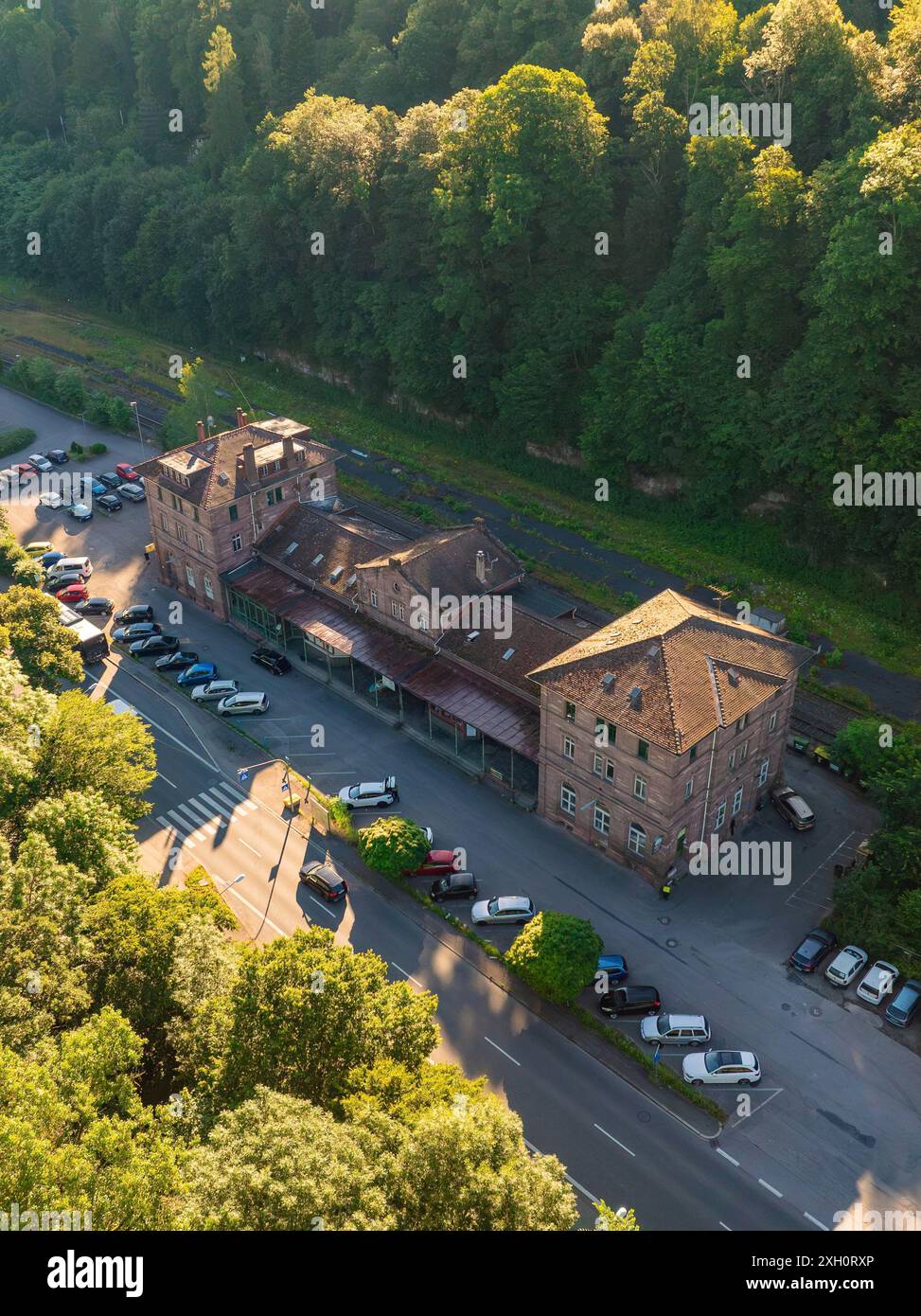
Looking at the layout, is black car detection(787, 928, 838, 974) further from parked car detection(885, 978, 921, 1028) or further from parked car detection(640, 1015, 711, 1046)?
parked car detection(640, 1015, 711, 1046)

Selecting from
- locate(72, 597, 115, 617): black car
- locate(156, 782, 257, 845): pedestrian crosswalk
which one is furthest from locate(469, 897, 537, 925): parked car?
locate(72, 597, 115, 617): black car

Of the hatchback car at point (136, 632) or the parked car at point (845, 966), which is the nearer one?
the parked car at point (845, 966)

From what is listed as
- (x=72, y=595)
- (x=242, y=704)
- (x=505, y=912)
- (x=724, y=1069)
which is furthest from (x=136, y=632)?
(x=724, y=1069)

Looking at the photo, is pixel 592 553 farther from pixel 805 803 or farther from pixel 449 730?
pixel 805 803

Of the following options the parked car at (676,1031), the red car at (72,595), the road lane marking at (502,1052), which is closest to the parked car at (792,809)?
the parked car at (676,1031)

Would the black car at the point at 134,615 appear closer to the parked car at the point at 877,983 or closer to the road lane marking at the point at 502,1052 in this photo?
the road lane marking at the point at 502,1052

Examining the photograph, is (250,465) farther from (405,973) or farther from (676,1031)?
(676,1031)

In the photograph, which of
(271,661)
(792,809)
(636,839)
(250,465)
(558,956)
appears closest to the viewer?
(558,956)
